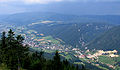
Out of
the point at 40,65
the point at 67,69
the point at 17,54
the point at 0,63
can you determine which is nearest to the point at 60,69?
the point at 67,69

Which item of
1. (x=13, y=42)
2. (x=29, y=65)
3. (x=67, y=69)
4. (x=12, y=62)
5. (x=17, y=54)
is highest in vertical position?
(x=13, y=42)

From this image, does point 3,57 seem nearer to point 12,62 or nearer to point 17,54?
point 12,62

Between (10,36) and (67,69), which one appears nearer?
(10,36)

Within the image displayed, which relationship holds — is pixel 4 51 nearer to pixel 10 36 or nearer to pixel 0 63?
pixel 0 63

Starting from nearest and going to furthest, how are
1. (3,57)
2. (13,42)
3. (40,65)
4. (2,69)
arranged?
1. (13,42)
2. (2,69)
3. (3,57)
4. (40,65)

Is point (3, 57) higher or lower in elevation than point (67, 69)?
higher

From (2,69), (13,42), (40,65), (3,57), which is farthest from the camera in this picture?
(40,65)

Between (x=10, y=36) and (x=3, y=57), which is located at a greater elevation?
(x=10, y=36)

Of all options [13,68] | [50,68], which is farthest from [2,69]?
[50,68]

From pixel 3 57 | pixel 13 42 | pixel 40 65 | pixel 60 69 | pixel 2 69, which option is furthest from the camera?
pixel 60 69
